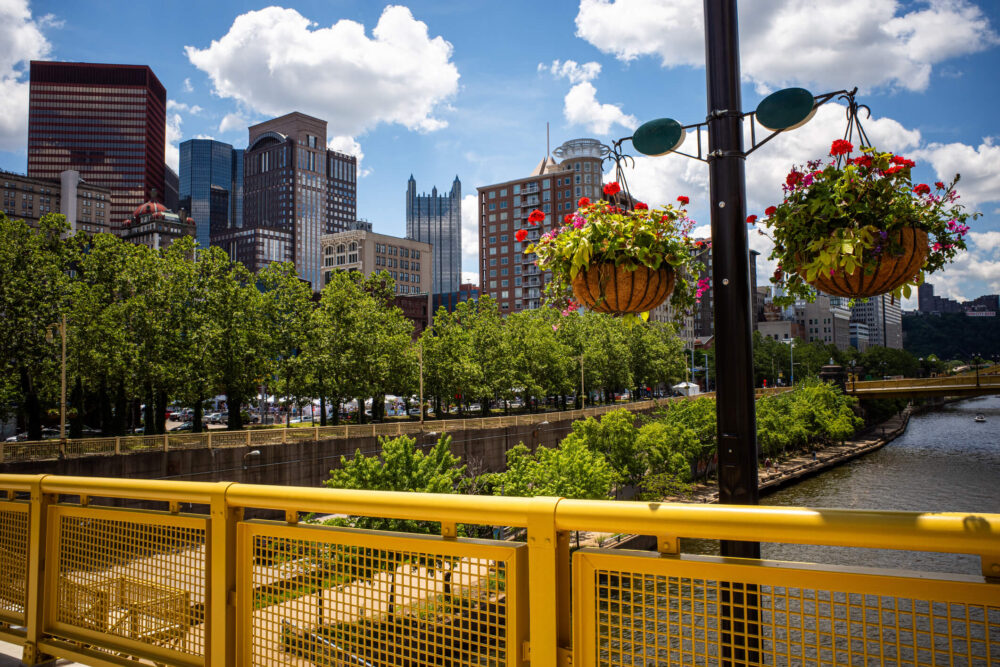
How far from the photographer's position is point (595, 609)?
240cm

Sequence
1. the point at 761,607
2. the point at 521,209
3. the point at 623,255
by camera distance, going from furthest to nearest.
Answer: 1. the point at 521,209
2. the point at 623,255
3. the point at 761,607

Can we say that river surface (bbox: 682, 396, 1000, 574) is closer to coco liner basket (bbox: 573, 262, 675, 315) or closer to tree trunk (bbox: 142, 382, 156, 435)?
coco liner basket (bbox: 573, 262, 675, 315)

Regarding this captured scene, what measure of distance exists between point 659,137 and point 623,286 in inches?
35.5

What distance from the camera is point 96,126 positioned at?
183875mm

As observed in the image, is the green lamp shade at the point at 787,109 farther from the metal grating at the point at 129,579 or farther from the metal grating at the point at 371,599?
the metal grating at the point at 129,579

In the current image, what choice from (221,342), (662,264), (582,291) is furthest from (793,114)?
(221,342)

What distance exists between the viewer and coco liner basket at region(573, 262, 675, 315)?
3615mm

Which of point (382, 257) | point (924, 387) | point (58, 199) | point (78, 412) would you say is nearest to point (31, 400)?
point (78, 412)

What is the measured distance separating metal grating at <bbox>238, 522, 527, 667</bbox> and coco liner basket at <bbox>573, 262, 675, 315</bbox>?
1636 mm

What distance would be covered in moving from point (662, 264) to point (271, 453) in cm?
3148

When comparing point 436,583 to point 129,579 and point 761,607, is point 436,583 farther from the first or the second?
point 129,579

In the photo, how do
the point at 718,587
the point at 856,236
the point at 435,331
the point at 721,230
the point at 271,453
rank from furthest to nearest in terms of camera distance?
the point at 435,331 → the point at 271,453 → the point at 721,230 → the point at 856,236 → the point at 718,587

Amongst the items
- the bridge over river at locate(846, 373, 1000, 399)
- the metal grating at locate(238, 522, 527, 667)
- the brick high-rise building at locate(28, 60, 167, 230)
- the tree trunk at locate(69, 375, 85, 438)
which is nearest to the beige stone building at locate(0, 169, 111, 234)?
the brick high-rise building at locate(28, 60, 167, 230)

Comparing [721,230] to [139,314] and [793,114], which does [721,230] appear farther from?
[139,314]
